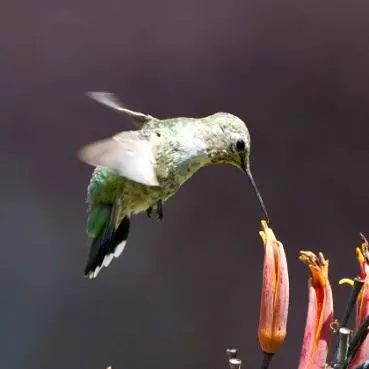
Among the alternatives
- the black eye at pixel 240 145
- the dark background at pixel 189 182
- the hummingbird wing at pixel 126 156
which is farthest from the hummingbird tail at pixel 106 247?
the dark background at pixel 189 182

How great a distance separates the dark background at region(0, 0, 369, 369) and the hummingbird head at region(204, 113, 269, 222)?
911 millimetres

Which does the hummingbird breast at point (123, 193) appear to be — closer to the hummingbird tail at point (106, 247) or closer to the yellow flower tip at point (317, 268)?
the hummingbird tail at point (106, 247)

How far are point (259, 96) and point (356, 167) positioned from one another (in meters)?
0.34

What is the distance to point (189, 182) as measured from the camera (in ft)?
7.66

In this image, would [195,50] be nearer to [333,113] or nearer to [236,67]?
[236,67]

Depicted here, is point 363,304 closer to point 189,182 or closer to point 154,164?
point 154,164

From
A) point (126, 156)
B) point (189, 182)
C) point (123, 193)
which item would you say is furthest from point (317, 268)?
point (189, 182)

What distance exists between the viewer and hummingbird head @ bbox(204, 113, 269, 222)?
1.26m

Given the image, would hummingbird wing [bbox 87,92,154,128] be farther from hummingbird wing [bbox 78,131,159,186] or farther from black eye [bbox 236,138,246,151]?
black eye [bbox 236,138,246,151]

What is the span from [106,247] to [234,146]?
253mm

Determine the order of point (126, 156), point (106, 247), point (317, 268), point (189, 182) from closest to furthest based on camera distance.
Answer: point (317, 268) < point (126, 156) < point (106, 247) < point (189, 182)

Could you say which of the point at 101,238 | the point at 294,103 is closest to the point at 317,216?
the point at 294,103

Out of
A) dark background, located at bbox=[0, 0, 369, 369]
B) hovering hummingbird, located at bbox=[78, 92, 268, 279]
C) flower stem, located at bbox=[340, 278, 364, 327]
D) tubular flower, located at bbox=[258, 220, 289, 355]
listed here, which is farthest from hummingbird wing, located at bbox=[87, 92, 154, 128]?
dark background, located at bbox=[0, 0, 369, 369]

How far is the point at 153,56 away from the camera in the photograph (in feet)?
7.10
